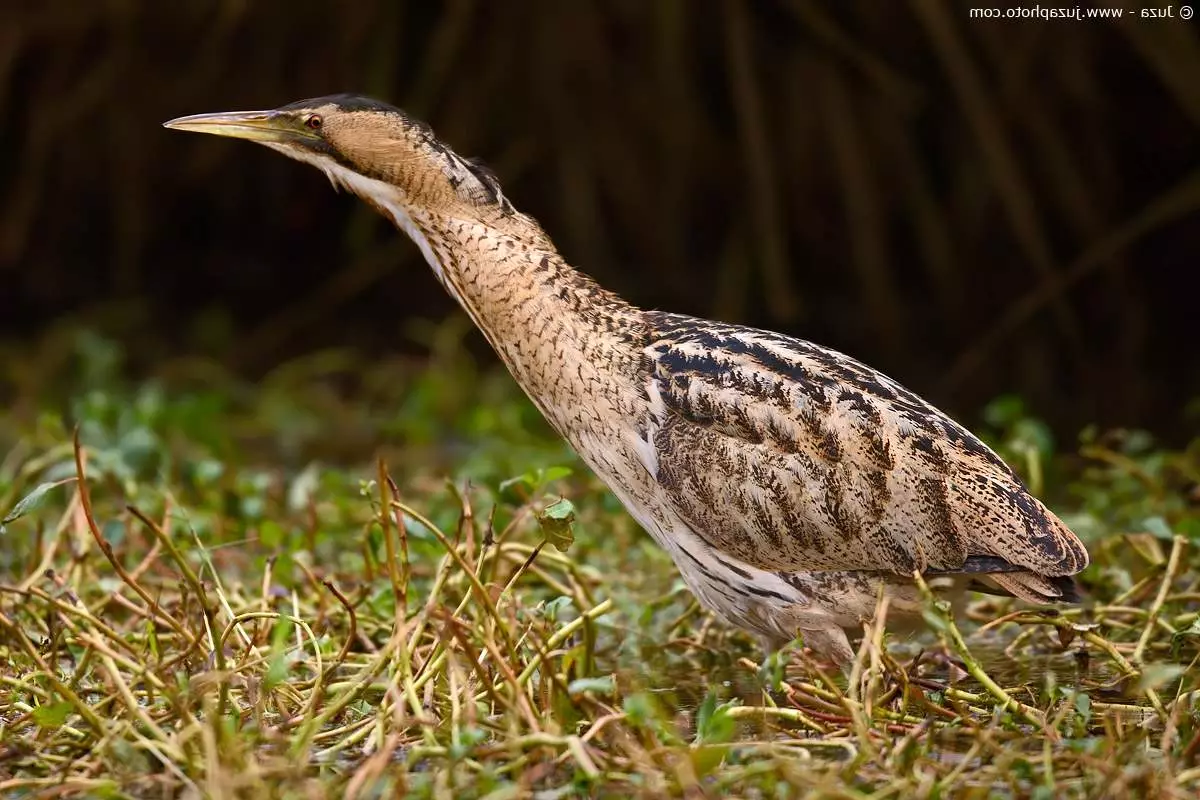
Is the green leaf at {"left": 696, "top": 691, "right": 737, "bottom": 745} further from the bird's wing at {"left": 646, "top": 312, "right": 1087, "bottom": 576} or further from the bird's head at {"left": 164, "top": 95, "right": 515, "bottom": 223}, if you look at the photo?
the bird's head at {"left": 164, "top": 95, "right": 515, "bottom": 223}

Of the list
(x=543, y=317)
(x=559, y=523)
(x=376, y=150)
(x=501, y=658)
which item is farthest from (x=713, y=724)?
(x=376, y=150)

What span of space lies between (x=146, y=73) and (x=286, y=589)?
3.48 m

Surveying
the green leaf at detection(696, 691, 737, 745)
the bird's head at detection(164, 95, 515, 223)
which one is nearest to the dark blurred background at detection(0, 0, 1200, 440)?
the bird's head at detection(164, 95, 515, 223)

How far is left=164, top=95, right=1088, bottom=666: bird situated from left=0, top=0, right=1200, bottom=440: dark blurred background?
105 inches

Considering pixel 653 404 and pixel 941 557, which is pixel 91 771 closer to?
pixel 653 404

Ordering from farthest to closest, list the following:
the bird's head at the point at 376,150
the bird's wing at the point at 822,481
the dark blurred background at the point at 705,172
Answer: the dark blurred background at the point at 705,172 → the bird's head at the point at 376,150 → the bird's wing at the point at 822,481

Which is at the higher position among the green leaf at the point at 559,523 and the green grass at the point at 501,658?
the green leaf at the point at 559,523

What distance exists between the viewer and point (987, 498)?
3.04 meters

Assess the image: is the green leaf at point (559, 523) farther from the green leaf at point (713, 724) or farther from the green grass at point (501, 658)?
the green leaf at point (713, 724)

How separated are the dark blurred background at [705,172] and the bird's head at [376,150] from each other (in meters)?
2.80

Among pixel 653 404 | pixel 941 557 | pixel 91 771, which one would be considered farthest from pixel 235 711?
pixel 941 557

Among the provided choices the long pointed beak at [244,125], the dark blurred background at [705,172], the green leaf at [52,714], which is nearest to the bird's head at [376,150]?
the long pointed beak at [244,125]

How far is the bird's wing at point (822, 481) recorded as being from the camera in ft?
9.90

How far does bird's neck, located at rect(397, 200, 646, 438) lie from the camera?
3.11 m
